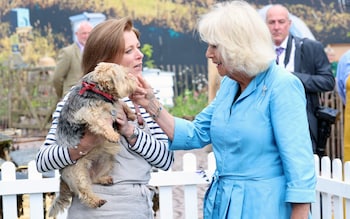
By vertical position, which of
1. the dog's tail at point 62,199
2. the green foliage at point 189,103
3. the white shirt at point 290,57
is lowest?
the green foliage at point 189,103

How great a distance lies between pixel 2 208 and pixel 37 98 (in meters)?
10.5

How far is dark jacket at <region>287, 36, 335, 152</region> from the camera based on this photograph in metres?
6.54

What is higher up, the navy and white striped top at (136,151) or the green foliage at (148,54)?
the navy and white striped top at (136,151)

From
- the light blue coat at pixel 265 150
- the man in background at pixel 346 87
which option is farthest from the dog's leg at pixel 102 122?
the man in background at pixel 346 87

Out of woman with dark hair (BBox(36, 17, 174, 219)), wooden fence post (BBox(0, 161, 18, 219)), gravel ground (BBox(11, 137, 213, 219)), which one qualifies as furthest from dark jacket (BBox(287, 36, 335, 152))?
woman with dark hair (BBox(36, 17, 174, 219))


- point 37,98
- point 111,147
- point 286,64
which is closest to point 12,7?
point 37,98

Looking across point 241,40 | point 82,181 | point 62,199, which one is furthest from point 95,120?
point 241,40

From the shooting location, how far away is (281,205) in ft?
11.4

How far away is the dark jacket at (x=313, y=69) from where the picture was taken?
257 inches

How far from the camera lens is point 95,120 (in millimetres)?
3402

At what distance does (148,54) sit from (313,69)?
10371 millimetres

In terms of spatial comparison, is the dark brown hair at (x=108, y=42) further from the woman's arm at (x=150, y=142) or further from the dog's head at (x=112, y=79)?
the woman's arm at (x=150, y=142)

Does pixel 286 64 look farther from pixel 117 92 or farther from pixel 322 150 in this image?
pixel 117 92

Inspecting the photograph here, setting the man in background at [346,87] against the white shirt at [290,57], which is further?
the white shirt at [290,57]
